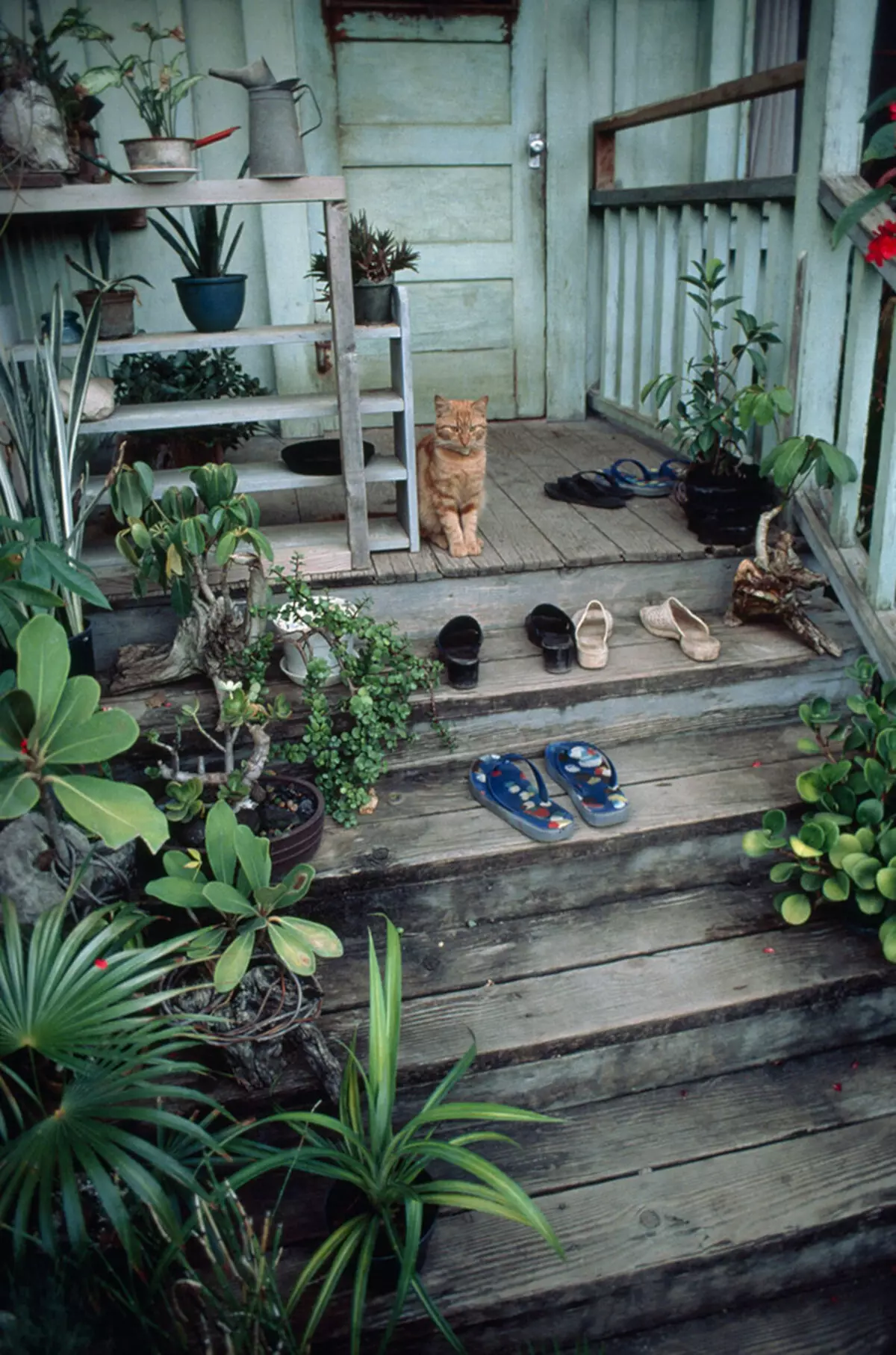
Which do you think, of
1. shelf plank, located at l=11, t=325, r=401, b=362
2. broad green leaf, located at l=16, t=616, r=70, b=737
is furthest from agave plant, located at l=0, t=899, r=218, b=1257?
shelf plank, located at l=11, t=325, r=401, b=362

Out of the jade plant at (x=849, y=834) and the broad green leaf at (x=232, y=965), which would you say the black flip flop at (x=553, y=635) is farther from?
the broad green leaf at (x=232, y=965)

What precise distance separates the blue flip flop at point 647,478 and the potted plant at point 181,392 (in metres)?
1.17

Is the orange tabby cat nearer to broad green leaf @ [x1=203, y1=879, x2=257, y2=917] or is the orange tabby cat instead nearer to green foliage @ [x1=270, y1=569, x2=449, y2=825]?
green foliage @ [x1=270, y1=569, x2=449, y2=825]

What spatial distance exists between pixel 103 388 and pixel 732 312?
1947 millimetres

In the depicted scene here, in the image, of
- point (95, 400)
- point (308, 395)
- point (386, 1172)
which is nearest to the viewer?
point (386, 1172)

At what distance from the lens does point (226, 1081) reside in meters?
1.78

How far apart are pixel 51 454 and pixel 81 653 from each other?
1.47 feet

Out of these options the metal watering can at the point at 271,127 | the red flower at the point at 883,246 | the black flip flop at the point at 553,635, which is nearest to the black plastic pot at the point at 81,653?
the black flip flop at the point at 553,635

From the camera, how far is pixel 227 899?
1.61 meters

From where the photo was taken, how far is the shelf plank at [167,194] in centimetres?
239

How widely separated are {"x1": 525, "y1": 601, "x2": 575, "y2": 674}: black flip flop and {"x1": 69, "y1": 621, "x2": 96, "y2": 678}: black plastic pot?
41.6 inches

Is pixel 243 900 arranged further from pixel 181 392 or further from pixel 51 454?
pixel 181 392

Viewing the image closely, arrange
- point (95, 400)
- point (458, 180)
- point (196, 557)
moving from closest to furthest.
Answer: point (196, 557) → point (95, 400) → point (458, 180)

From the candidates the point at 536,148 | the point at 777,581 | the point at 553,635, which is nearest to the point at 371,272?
the point at 553,635
